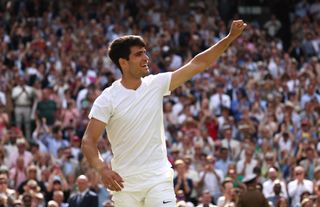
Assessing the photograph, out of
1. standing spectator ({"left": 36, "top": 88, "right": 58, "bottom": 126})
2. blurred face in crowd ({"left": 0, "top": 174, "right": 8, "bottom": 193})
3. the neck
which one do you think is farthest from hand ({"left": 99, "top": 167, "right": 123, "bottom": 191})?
standing spectator ({"left": 36, "top": 88, "right": 58, "bottom": 126})

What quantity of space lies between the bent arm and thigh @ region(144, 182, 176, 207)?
477 mm

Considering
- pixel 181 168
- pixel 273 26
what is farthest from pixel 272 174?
pixel 273 26

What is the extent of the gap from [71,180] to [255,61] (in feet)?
27.2

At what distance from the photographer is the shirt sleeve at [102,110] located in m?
8.88

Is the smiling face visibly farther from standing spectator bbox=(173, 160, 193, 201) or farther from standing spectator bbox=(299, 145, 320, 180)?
standing spectator bbox=(299, 145, 320, 180)

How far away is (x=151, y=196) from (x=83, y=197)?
8164 millimetres


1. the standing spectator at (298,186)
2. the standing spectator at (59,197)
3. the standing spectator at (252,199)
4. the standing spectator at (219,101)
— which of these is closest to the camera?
the standing spectator at (252,199)

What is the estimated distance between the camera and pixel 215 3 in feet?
102

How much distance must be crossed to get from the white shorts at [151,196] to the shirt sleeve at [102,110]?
0.54 metres

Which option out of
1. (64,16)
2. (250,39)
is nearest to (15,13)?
(64,16)

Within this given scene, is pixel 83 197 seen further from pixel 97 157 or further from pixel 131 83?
pixel 97 157

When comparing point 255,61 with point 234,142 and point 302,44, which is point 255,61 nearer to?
point 302,44

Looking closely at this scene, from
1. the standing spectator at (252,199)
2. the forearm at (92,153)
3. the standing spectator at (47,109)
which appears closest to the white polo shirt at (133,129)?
the forearm at (92,153)

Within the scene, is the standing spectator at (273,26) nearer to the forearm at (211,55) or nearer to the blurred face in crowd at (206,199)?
the blurred face in crowd at (206,199)
